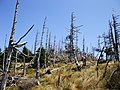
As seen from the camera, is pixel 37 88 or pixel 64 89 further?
pixel 37 88

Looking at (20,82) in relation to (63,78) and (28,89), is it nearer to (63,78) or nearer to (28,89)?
(28,89)

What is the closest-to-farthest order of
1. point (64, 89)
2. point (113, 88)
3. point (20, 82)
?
point (113, 88)
point (64, 89)
point (20, 82)

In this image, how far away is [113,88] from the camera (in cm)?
1461

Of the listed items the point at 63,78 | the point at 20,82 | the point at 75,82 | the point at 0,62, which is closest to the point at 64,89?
the point at 75,82

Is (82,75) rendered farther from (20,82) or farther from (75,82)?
(20,82)

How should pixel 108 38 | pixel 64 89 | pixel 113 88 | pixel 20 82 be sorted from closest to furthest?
pixel 113 88 → pixel 64 89 → pixel 20 82 → pixel 108 38

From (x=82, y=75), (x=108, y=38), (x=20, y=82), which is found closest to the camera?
(x=82, y=75)

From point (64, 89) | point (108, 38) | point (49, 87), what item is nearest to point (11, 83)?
point (49, 87)

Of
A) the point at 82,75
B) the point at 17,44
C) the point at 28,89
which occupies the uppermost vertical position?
the point at 17,44

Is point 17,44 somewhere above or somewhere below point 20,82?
above

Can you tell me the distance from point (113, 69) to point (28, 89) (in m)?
7.42

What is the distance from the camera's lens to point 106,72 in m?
16.8

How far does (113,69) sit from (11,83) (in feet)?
32.7

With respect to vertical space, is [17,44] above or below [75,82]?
above
